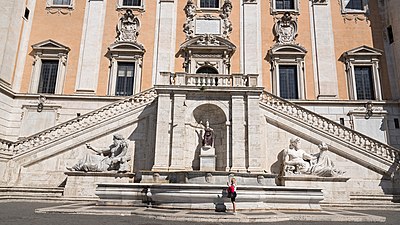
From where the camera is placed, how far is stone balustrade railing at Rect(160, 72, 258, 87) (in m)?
15.7

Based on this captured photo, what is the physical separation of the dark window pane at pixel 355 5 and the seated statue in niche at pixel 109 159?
1879cm

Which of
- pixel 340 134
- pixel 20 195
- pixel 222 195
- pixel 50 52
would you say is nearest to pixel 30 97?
pixel 50 52

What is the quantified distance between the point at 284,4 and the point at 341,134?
11.9m

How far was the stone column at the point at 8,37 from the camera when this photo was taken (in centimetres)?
1947

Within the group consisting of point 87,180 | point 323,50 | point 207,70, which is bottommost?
point 87,180

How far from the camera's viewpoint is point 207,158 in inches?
577

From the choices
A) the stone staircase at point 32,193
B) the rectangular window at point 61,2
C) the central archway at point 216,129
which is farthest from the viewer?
the rectangular window at point 61,2

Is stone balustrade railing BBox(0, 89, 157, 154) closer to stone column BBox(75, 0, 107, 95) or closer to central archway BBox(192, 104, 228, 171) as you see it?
central archway BBox(192, 104, 228, 171)

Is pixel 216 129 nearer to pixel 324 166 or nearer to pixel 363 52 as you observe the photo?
pixel 324 166

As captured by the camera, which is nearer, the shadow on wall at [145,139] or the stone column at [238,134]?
the stone column at [238,134]

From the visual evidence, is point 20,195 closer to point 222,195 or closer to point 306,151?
point 222,195

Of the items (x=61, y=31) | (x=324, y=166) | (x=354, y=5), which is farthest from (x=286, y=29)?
(x=61, y=31)

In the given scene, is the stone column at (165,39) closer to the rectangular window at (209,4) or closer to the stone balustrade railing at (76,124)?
the rectangular window at (209,4)

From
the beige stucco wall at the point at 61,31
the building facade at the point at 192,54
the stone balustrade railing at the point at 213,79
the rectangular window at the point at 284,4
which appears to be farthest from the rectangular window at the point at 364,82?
the beige stucco wall at the point at 61,31
